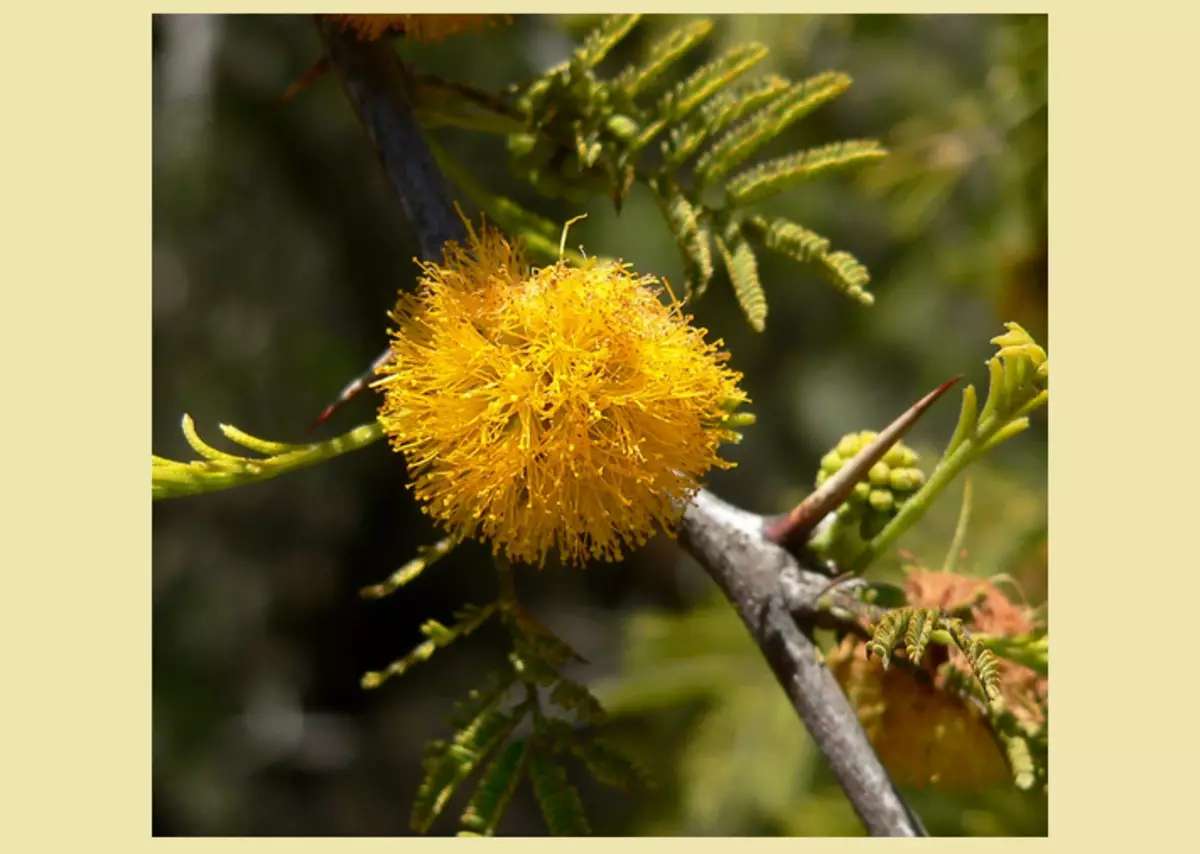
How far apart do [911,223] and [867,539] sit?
9.33 feet

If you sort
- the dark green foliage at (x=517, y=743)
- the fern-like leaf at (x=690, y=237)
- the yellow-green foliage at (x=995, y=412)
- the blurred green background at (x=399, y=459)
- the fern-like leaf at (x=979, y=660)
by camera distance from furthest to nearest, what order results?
the blurred green background at (x=399, y=459)
the dark green foliage at (x=517, y=743)
the fern-like leaf at (x=690, y=237)
the yellow-green foliage at (x=995, y=412)
the fern-like leaf at (x=979, y=660)

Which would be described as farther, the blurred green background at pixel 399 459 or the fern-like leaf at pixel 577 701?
the blurred green background at pixel 399 459

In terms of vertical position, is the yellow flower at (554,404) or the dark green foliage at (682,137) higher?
the dark green foliage at (682,137)

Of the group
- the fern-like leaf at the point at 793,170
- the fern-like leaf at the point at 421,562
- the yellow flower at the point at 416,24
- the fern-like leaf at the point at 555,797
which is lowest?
the fern-like leaf at the point at 555,797

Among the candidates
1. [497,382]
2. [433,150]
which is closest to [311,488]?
[433,150]

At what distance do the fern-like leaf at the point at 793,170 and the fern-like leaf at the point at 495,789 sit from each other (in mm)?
1265

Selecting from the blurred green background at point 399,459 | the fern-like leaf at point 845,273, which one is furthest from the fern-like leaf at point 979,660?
the blurred green background at point 399,459

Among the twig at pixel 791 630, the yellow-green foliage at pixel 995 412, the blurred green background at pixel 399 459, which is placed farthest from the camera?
the blurred green background at pixel 399 459

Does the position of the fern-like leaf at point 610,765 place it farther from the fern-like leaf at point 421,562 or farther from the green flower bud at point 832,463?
the green flower bud at point 832,463

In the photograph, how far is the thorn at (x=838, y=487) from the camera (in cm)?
198

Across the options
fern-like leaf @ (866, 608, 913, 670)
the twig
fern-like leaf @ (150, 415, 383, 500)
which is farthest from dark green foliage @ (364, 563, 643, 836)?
fern-like leaf @ (866, 608, 913, 670)

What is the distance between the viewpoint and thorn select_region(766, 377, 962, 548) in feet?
6.51

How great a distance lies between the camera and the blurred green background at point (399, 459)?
4.13m

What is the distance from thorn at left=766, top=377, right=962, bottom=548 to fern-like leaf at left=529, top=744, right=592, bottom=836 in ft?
2.24
